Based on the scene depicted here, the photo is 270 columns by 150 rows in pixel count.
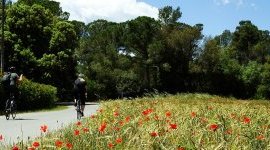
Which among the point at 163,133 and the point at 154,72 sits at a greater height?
the point at 154,72

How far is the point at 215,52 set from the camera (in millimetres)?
89750

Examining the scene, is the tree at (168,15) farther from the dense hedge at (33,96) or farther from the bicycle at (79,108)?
the bicycle at (79,108)

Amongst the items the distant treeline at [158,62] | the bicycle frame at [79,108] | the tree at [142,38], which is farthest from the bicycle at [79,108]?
the tree at [142,38]

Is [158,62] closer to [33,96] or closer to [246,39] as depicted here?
[246,39]

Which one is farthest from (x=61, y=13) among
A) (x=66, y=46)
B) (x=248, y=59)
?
(x=248, y=59)

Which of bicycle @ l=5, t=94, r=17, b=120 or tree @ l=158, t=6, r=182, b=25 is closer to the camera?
bicycle @ l=5, t=94, r=17, b=120

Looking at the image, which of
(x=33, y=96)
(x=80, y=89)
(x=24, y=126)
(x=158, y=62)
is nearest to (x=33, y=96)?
(x=33, y=96)

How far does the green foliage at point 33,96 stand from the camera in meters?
35.2

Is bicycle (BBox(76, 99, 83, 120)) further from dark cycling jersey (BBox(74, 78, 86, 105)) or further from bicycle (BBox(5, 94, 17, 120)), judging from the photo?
bicycle (BBox(5, 94, 17, 120))

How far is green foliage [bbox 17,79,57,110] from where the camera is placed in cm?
3519

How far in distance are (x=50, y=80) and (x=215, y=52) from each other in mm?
37294

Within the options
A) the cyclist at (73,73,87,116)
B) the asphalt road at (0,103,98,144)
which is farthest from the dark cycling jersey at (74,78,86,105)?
the asphalt road at (0,103,98,144)

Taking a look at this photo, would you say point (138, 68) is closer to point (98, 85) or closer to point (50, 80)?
point (98, 85)

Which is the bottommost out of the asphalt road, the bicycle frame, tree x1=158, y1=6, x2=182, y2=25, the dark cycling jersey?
the asphalt road
